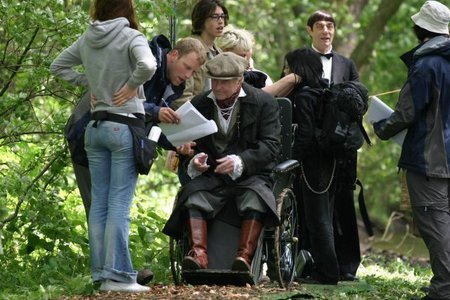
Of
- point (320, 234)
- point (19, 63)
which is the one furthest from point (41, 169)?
point (320, 234)

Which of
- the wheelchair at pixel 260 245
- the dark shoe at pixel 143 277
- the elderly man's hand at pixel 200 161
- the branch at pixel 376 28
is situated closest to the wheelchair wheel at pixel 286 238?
the wheelchair at pixel 260 245

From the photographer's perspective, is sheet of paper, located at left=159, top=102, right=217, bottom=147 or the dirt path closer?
the dirt path

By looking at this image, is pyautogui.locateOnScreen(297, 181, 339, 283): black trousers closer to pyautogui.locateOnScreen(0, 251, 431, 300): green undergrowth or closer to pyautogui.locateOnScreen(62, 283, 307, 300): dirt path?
pyautogui.locateOnScreen(0, 251, 431, 300): green undergrowth

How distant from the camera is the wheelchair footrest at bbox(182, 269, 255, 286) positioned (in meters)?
7.82

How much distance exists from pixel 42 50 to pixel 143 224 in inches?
71.7

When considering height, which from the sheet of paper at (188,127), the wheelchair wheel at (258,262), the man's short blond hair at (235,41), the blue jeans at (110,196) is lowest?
the wheelchair wheel at (258,262)

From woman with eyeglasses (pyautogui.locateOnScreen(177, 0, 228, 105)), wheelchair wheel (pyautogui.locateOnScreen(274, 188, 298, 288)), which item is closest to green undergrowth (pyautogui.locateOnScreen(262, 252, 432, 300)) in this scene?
wheelchair wheel (pyautogui.locateOnScreen(274, 188, 298, 288))

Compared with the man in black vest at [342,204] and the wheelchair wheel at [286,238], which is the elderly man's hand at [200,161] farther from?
the man in black vest at [342,204]

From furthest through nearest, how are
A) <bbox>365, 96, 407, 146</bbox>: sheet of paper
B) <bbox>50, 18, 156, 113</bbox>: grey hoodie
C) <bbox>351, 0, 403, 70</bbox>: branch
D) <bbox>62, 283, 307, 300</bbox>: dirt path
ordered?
1. <bbox>351, 0, 403, 70</bbox>: branch
2. <bbox>365, 96, 407, 146</bbox>: sheet of paper
3. <bbox>50, 18, 156, 113</bbox>: grey hoodie
4. <bbox>62, 283, 307, 300</bbox>: dirt path

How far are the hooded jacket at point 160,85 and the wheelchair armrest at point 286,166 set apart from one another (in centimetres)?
90

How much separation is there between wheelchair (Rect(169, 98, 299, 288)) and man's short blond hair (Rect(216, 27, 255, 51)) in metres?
0.81

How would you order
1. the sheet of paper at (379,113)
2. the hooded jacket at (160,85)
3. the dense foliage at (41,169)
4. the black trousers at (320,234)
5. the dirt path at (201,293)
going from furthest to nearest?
1. the black trousers at (320,234)
2. the dense foliage at (41,169)
3. the sheet of paper at (379,113)
4. the hooded jacket at (160,85)
5. the dirt path at (201,293)

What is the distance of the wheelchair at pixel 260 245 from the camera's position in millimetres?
7922

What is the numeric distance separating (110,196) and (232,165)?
95 centimetres
